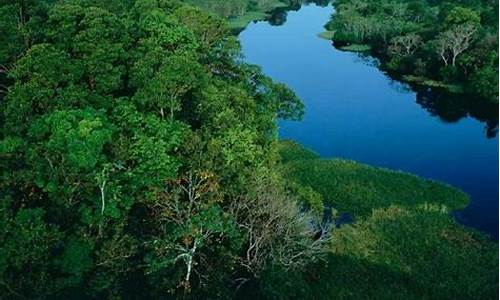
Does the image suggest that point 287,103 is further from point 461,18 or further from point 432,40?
point 461,18

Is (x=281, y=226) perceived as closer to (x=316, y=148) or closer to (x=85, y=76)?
(x=85, y=76)

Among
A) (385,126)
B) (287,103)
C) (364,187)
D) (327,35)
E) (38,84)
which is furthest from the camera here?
(327,35)

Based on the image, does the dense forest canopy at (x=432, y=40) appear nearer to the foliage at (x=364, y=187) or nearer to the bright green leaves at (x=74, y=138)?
the foliage at (x=364, y=187)

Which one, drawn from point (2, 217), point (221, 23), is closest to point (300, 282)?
point (2, 217)

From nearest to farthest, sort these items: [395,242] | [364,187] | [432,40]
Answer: [395,242]
[364,187]
[432,40]

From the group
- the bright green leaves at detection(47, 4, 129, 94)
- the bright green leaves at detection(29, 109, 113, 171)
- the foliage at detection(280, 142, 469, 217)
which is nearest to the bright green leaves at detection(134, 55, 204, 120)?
the bright green leaves at detection(47, 4, 129, 94)

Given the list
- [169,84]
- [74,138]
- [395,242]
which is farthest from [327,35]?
[74,138]

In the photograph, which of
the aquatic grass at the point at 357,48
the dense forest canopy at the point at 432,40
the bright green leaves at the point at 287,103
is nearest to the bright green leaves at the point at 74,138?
the bright green leaves at the point at 287,103

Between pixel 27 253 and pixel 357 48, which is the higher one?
pixel 27 253
